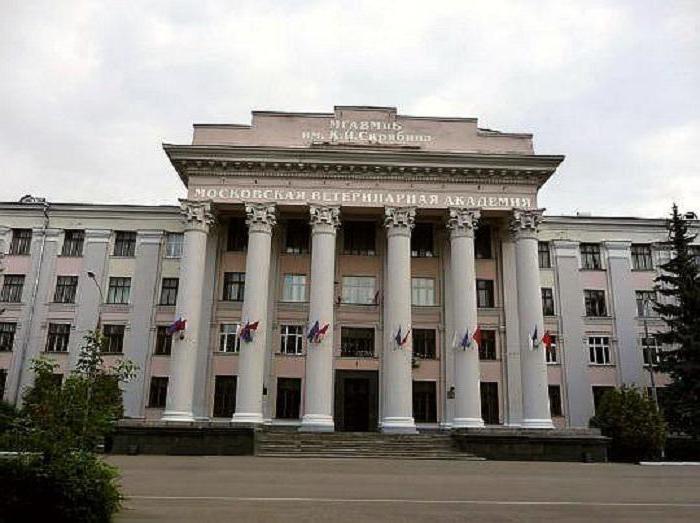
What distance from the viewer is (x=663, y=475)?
1895 cm

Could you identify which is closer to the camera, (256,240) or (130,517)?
(130,517)

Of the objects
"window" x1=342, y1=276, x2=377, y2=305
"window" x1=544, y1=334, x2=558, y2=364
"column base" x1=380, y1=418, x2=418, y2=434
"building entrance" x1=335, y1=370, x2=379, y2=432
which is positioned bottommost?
"column base" x1=380, y1=418, x2=418, y2=434

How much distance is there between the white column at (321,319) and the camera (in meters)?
29.3

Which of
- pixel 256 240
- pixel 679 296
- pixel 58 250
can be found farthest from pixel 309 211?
pixel 679 296

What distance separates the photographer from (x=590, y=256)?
3803 centimetres

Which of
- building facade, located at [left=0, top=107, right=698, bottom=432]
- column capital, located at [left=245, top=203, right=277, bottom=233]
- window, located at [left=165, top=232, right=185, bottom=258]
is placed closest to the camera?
building facade, located at [left=0, top=107, right=698, bottom=432]

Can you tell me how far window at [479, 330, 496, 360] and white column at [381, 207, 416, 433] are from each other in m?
4.75

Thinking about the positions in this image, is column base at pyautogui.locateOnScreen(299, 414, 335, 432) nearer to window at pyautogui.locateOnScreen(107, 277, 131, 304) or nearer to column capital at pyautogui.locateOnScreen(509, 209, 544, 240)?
column capital at pyautogui.locateOnScreen(509, 209, 544, 240)

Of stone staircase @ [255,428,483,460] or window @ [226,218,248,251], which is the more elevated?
window @ [226,218,248,251]

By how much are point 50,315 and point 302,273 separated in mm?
15264

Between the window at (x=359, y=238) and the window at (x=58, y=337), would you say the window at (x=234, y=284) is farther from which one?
the window at (x=58, y=337)

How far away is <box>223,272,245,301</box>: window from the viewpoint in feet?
112

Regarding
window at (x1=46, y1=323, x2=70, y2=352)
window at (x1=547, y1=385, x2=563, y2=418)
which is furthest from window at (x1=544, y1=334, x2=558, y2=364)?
window at (x1=46, y1=323, x2=70, y2=352)

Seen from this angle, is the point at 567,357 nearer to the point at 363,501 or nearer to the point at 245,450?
the point at 245,450
